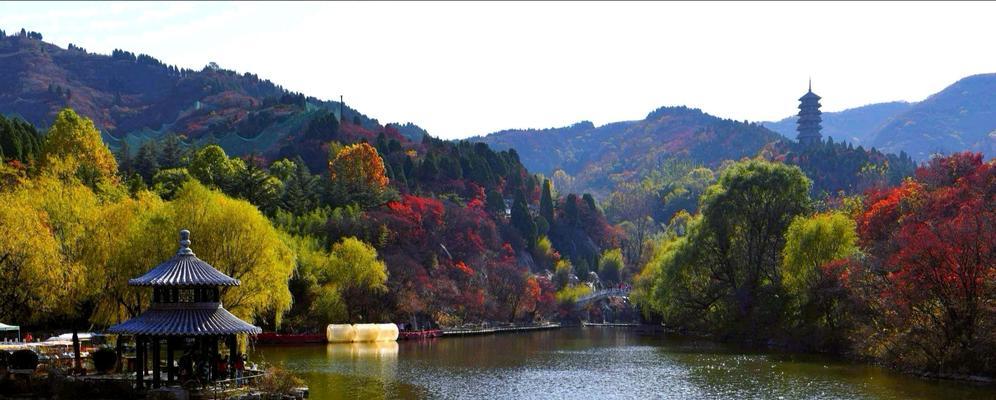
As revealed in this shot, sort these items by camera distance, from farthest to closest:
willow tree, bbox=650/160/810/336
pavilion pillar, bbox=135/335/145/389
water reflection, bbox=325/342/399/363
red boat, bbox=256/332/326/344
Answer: willow tree, bbox=650/160/810/336 < red boat, bbox=256/332/326/344 < water reflection, bbox=325/342/399/363 < pavilion pillar, bbox=135/335/145/389

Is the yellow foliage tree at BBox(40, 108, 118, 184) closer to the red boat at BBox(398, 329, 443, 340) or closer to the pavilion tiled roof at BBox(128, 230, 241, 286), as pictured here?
the red boat at BBox(398, 329, 443, 340)

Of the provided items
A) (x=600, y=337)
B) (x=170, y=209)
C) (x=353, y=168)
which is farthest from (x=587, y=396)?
(x=353, y=168)

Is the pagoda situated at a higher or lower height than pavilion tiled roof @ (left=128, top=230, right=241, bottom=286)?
lower

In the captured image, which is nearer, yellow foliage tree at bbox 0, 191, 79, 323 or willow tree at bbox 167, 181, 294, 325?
yellow foliage tree at bbox 0, 191, 79, 323

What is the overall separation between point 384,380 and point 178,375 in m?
12.5

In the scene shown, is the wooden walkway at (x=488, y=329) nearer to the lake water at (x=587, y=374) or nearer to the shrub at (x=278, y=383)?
the lake water at (x=587, y=374)

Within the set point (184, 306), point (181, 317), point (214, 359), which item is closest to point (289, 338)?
point (214, 359)

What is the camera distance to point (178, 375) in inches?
1378

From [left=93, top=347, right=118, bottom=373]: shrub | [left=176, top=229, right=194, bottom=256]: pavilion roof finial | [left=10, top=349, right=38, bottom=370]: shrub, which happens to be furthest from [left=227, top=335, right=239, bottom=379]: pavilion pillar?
[left=10, top=349, right=38, bottom=370]: shrub

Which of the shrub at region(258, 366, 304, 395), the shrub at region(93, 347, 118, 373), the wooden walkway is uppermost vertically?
the shrub at region(93, 347, 118, 373)

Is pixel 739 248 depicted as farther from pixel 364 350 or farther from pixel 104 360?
pixel 104 360

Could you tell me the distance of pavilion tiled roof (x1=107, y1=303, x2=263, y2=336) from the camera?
3356cm

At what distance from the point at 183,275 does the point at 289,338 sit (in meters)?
36.3

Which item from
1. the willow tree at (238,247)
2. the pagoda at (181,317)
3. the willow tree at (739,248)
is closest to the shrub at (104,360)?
the pagoda at (181,317)
